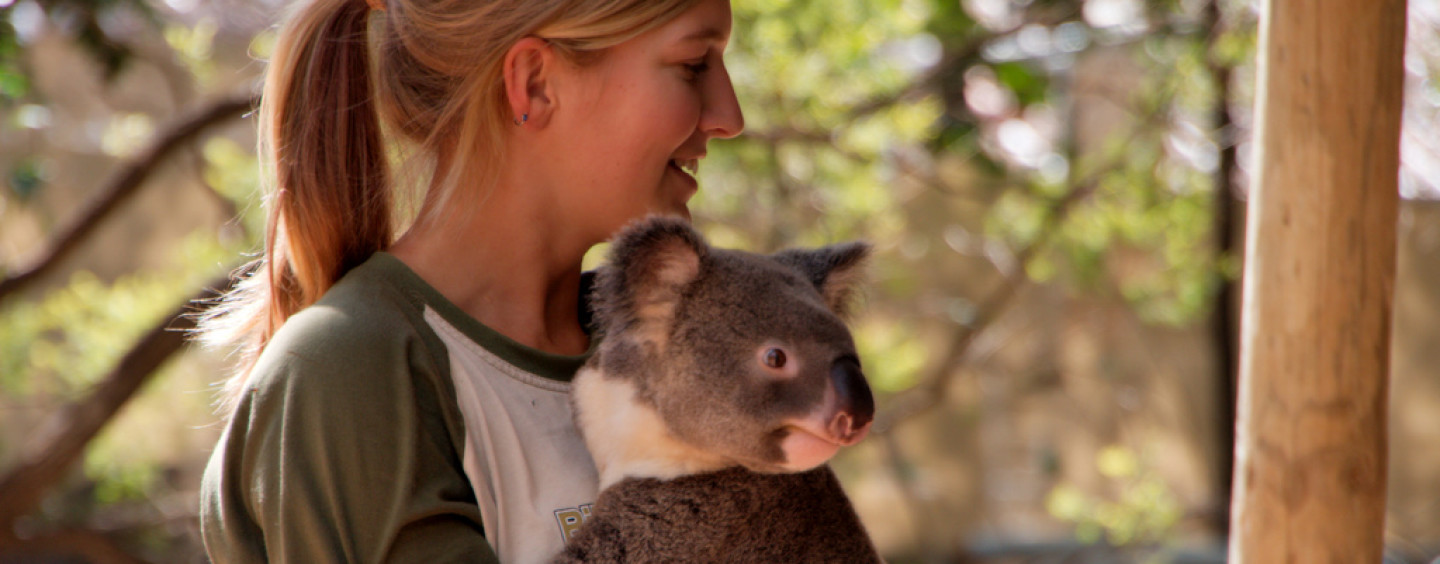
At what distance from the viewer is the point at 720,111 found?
60.8 inches

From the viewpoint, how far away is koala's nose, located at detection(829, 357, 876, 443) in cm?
115

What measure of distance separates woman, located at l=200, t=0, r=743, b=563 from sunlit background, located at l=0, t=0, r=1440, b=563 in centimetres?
173

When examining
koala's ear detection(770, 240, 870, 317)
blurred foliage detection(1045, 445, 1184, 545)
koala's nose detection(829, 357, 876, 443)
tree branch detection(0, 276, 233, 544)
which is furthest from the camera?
blurred foliage detection(1045, 445, 1184, 545)

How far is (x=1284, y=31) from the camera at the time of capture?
5.02 ft

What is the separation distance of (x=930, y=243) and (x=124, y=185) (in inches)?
132

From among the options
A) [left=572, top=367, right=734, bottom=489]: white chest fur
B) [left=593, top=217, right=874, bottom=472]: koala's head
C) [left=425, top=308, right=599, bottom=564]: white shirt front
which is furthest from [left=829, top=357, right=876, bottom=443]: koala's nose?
[left=425, top=308, right=599, bottom=564]: white shirt front

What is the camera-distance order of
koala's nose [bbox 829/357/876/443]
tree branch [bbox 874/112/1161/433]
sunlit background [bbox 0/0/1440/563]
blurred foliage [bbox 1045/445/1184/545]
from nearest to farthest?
koala's nose [bbox 829/357/876/443]
sunlit background [bbox 0/0/1440/563]
blurred foliage [bbox 1045/445/1184/545]
tree branch [bbox 874/112/1161/433]

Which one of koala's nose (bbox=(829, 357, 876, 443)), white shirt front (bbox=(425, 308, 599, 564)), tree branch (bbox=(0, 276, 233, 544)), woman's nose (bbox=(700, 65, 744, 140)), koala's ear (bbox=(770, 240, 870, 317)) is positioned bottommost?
tree branch (bbox=(0, 276, 233, 544))

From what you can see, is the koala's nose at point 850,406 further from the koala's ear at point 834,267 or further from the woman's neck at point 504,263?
the woman's neck at point 504,263

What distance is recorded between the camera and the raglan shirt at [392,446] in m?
1.21

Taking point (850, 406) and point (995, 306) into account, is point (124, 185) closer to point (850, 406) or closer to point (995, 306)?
point (850, 406)

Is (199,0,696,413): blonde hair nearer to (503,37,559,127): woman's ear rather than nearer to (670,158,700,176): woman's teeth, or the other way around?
(503,37,559,127): woman's ear

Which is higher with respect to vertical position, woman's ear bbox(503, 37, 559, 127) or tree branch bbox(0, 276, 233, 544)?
woman's ear bbox(503, 37, 559, 127)

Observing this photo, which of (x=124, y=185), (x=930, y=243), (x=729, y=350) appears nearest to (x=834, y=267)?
(x=729, y=350)
